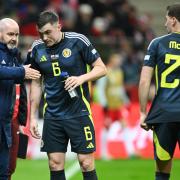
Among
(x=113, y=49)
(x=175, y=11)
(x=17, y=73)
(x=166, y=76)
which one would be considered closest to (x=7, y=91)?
(x=17, y=73)

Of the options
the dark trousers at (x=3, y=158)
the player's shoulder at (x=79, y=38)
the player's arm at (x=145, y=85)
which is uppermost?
the player's shoulder at (x=79, y=38)

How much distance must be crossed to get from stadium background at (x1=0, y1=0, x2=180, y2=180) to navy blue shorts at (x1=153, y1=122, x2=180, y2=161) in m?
3.59

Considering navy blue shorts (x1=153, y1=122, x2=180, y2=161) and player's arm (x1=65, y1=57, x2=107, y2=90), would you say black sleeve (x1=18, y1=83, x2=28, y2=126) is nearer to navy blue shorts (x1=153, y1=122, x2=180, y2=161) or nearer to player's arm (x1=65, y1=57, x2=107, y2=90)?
player's arm (x1=65, y1=57, x2=107, y2=90)

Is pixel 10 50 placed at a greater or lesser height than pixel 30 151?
greater

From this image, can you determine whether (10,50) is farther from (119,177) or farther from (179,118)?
(119,177)

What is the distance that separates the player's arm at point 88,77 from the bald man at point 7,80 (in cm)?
36

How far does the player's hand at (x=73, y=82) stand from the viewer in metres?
8.08

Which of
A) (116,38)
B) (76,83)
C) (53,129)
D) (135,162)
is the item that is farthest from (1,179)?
(116,38)

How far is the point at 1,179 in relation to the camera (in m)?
8.26

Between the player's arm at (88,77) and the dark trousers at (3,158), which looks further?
the dark trousers at (3,158)

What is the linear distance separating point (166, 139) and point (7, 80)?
1895 mm

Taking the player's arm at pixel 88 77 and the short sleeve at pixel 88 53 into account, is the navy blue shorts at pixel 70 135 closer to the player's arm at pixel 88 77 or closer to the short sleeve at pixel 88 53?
the player's arm at pixel 88 77

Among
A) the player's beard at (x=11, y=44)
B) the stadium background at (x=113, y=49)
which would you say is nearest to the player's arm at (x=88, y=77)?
the player's beard at (x=11, y=44)

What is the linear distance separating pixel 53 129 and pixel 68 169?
4858 millimetres
